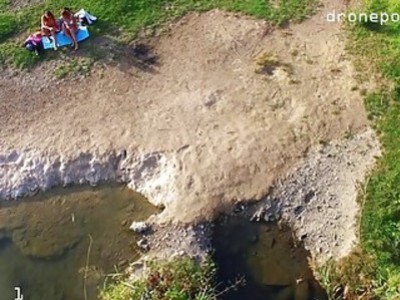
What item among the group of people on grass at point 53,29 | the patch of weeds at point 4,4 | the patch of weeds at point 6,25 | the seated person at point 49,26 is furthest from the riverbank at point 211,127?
the patch of weeds at point 4,4

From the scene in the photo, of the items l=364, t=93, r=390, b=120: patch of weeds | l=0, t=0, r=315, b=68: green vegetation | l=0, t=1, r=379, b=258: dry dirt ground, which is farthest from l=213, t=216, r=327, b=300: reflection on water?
l=0, t=0, r=315, b=68: green vegetation

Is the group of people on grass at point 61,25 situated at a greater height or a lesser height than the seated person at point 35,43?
greater

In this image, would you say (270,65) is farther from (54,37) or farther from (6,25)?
(6,25)

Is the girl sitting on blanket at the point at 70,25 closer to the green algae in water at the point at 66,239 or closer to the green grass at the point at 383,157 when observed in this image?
the green algae in water at the point at 66,239

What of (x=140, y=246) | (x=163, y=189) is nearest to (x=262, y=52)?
(x=163, y=189)

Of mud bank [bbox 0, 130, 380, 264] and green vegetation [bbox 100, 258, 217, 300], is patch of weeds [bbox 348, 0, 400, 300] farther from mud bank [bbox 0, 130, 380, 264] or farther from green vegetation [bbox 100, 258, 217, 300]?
green vegetation [bbox 100, 258, 217, 300]

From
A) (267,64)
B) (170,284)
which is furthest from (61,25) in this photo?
(170,284)

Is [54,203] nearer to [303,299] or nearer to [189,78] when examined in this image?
[189,78]
